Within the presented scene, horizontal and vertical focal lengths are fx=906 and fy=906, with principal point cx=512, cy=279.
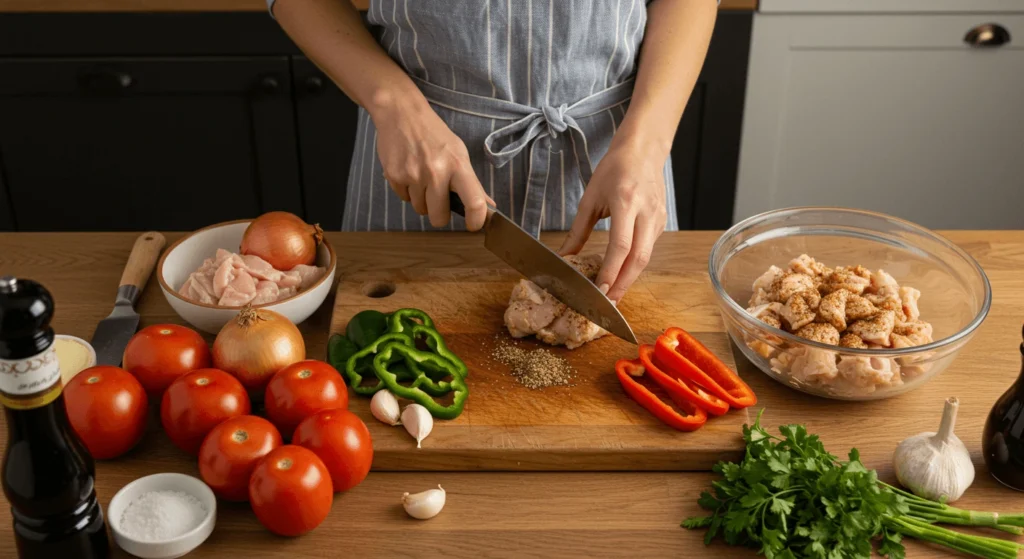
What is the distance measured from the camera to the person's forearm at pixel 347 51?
1.58 meters

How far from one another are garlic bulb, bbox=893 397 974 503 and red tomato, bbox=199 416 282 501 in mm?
802

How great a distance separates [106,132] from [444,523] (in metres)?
2.18

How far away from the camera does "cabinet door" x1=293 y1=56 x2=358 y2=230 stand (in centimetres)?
270

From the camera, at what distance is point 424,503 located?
3.70 ft

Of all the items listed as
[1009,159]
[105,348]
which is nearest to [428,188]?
[105,348]

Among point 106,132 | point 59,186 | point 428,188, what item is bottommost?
point 59,186

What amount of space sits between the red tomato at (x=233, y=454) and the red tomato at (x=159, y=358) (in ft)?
0.58

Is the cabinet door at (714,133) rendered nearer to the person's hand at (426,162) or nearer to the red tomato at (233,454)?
the person's hand at (426,162)

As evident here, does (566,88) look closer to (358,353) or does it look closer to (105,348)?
(358,353)

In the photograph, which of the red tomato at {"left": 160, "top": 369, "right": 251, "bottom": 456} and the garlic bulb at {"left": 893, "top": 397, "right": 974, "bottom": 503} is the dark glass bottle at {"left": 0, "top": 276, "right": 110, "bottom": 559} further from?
the garlic bulb at {"left": 893, "top": 397, "right": 974, "bottom": 503}

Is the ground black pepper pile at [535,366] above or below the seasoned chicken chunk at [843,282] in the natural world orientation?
below

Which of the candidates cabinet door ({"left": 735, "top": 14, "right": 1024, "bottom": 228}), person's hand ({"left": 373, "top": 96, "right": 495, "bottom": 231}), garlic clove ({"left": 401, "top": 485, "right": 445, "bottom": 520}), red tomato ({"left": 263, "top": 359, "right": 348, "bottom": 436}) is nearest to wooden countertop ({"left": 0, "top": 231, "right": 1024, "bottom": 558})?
garlic clove ({"left": 401, "top": 485, "right": 445, "bottom": 520})

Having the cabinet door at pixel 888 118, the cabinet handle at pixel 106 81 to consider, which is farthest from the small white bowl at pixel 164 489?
the cabinet door at pixel 888 118

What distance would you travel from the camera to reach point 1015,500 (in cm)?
116
